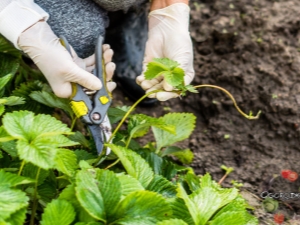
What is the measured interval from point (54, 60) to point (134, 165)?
0.42 meters

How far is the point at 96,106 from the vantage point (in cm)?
130

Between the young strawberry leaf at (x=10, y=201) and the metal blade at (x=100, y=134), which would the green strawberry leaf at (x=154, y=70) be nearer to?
the metal blade at (x=100, y=134)

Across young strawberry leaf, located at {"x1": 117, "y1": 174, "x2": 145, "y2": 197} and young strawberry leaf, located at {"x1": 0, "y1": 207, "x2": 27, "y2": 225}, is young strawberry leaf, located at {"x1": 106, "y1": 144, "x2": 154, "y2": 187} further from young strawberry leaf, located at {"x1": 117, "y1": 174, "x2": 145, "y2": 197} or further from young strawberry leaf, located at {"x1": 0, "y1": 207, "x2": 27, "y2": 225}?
young strawberry leaf, located at {"x1": 0, "y1": 207, "x2": 27, "y2": 225}

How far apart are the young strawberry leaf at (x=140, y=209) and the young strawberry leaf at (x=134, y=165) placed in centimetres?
12

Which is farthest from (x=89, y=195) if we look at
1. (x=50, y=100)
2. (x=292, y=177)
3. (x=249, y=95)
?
(x=249, y=95)

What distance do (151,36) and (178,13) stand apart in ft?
0.38

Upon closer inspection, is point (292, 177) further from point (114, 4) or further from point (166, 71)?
point (114, 4)

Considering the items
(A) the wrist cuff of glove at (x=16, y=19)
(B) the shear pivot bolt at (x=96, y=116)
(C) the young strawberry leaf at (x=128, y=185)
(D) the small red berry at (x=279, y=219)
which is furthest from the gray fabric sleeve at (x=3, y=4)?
(D) the small red berry at (x=279, y=219)

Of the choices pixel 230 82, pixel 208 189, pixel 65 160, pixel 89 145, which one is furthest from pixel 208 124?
pixel 65 160

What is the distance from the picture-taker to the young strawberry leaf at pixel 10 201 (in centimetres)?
84

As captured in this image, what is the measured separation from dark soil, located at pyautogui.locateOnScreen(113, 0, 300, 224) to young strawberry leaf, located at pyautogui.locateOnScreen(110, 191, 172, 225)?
21.5 inches

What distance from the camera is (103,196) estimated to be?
3.04 feet

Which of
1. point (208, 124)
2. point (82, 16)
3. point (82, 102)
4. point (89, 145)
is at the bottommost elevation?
point (208, 124)

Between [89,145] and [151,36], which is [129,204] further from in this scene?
[151,36]
